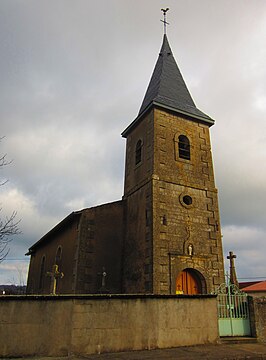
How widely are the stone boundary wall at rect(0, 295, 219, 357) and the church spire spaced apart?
10170mm

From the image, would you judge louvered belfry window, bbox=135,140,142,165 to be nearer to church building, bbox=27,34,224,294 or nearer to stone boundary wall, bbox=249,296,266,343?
church building, bbox=27,34,224,294

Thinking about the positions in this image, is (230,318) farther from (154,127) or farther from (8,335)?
(154,127)

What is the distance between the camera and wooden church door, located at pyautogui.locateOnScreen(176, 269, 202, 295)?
1248 centimetres

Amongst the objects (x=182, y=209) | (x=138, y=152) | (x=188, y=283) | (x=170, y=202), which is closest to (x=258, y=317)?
(x=188, y=283)

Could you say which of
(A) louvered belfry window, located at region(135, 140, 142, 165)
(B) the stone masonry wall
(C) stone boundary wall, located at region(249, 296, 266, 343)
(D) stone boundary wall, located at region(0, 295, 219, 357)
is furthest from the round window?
(D) stone boundary wall, located at region(0, 295, 219, 357)

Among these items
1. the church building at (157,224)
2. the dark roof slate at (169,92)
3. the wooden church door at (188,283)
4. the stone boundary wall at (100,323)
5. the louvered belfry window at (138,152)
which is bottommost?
the stone boundary wall at (100,323)

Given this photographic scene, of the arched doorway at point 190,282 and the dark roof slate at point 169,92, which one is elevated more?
the dark roof slate at point 169,92

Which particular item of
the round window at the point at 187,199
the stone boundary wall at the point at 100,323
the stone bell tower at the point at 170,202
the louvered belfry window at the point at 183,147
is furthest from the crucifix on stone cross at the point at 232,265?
the stone boundary wall at the point at 100,323

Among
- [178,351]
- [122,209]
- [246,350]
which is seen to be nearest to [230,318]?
[246,350]

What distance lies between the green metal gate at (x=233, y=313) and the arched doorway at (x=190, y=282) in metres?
3.09

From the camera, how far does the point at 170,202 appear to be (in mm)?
13555

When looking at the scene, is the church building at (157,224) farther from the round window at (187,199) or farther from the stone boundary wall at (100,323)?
the stone boundary wall at (100,323)

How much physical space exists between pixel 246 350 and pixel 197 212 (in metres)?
7.03

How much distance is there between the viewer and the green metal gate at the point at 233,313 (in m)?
8.97
